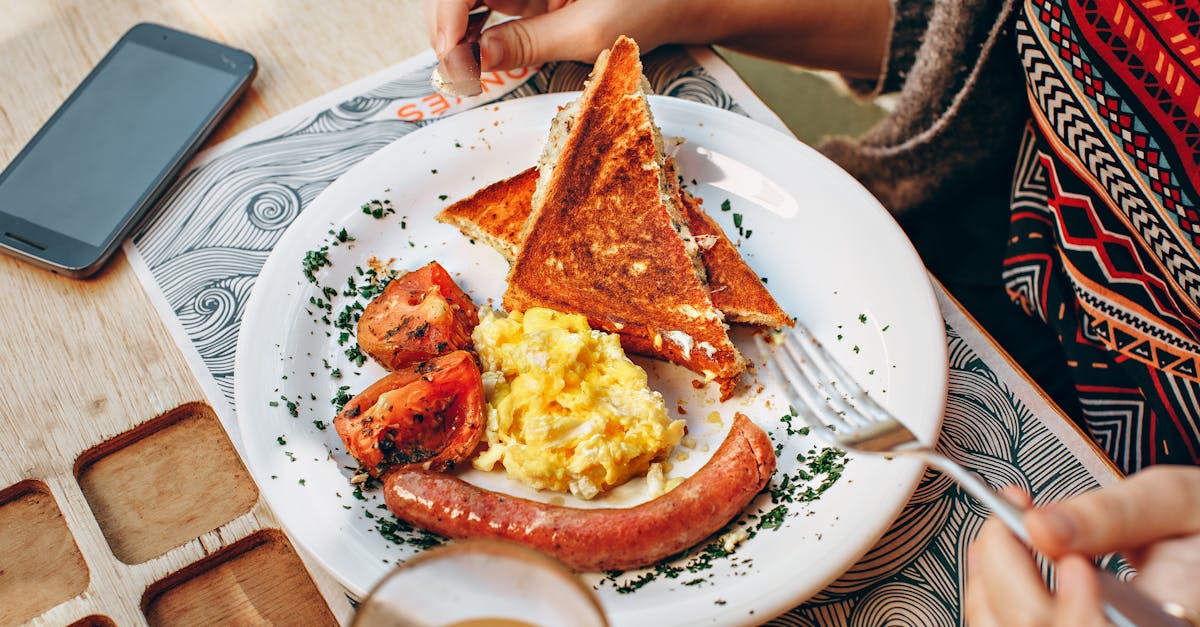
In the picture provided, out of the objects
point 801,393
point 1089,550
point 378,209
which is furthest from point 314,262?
point 1089,550

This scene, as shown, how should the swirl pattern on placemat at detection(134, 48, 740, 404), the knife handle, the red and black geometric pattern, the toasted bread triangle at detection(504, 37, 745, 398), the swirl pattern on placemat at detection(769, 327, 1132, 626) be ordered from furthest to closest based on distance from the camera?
the swirl pattern on placemat at detection(134, 48, 740, 404)
the toasted bread triangle at detection(504, 37, 745, 398)
the red and black geometric pattern
the swirl pattern on placemat at detection(769, 327, 1132, 626)
the knife handle

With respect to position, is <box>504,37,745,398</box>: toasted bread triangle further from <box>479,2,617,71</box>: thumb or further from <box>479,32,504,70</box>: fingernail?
<box>479,32,504,70</box>: fingernail

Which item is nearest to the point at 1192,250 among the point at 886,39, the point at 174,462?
the point at 886,39

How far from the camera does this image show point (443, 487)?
1516mm

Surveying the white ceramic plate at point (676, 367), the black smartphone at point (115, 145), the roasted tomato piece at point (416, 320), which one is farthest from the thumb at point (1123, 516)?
the black smartphone at point (115, 145)

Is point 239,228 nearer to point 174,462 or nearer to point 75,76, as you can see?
point 174,462

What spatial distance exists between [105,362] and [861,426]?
162 centimetres

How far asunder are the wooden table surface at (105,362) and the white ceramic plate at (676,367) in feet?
0.54

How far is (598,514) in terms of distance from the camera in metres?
1.46

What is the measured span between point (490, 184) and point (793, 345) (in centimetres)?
84

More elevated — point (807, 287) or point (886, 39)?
point (886, 39)

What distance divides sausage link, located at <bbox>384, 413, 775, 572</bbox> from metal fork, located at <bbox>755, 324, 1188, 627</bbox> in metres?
0.16

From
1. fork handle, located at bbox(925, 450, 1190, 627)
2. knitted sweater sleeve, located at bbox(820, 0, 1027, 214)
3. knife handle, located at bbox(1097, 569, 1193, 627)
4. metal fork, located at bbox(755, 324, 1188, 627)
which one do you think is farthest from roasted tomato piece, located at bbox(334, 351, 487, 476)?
knitted sweater sleeve, located at bbox(820, 0, 1027, 214)

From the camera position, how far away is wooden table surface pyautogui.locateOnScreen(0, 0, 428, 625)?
5.23ft
